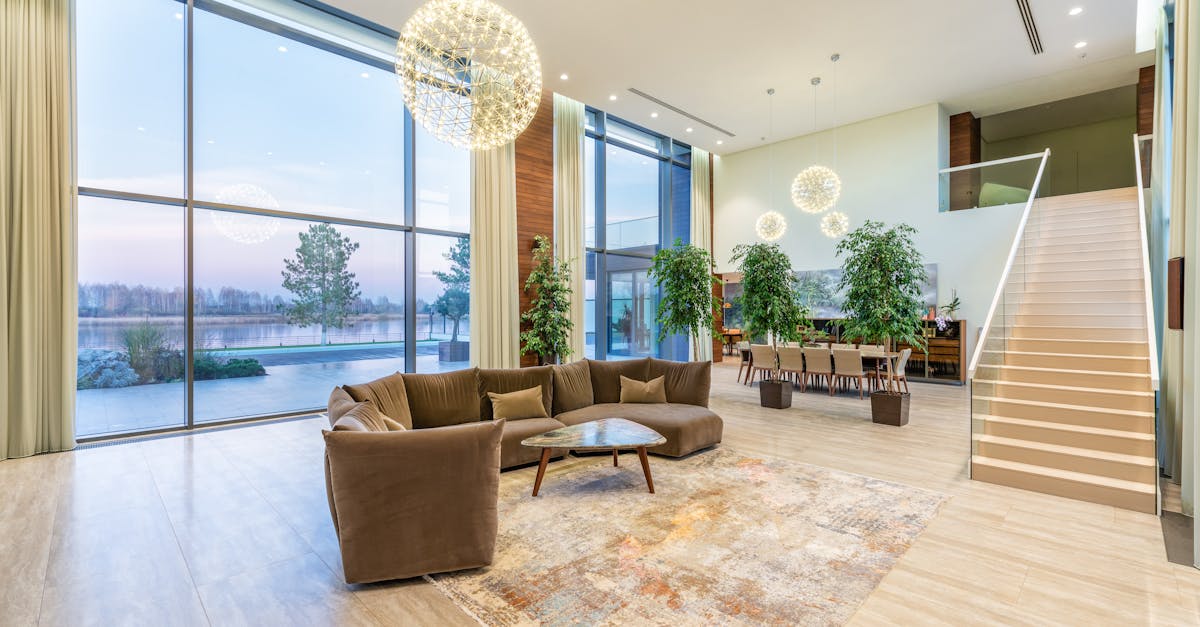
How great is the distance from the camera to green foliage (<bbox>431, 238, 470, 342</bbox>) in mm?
8117

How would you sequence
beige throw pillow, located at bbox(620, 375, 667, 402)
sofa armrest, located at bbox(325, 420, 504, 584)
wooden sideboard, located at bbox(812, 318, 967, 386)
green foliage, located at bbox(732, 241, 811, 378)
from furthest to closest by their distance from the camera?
wooden sideboard, located at bbox(812, 318, 967, 386) → green foliage, located at bbox(732, 241, 811, 378) → beige throw pillow, located at bbox(620, 375, 667, 402) → sofa armrest, located at bbox(325, 420, 504, 584)

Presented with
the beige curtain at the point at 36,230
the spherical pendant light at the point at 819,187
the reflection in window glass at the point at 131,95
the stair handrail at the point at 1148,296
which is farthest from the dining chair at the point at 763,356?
the beige curtain at the point at 36,230

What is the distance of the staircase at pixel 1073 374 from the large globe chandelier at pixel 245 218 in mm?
8016

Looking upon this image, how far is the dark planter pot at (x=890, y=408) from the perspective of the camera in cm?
633

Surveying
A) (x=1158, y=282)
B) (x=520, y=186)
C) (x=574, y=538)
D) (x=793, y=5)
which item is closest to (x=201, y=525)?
(x=574, y=538)

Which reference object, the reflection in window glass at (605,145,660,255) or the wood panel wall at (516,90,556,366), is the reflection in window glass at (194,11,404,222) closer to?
the wood panel wall at (516,90,556,366)

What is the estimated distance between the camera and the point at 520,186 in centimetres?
884

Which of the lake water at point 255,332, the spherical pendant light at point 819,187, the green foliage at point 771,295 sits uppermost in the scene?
the spherical pendant light at point 819,187

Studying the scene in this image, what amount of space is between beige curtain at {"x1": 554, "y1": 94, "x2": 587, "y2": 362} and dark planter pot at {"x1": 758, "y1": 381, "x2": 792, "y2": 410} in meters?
3.39

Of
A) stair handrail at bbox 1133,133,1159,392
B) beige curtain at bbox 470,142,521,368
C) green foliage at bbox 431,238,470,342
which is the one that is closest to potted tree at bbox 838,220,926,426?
stair handrail at bbox 1133,133,1159,392

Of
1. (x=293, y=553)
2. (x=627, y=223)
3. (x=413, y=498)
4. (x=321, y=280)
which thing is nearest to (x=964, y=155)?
(x=627, y=223)

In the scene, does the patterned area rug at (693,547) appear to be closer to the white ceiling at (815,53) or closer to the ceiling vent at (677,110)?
the white ceiling at (815,53)

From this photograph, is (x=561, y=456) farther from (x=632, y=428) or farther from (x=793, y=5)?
(x=793, y=5)

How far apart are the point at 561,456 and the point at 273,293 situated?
14.9 ft
